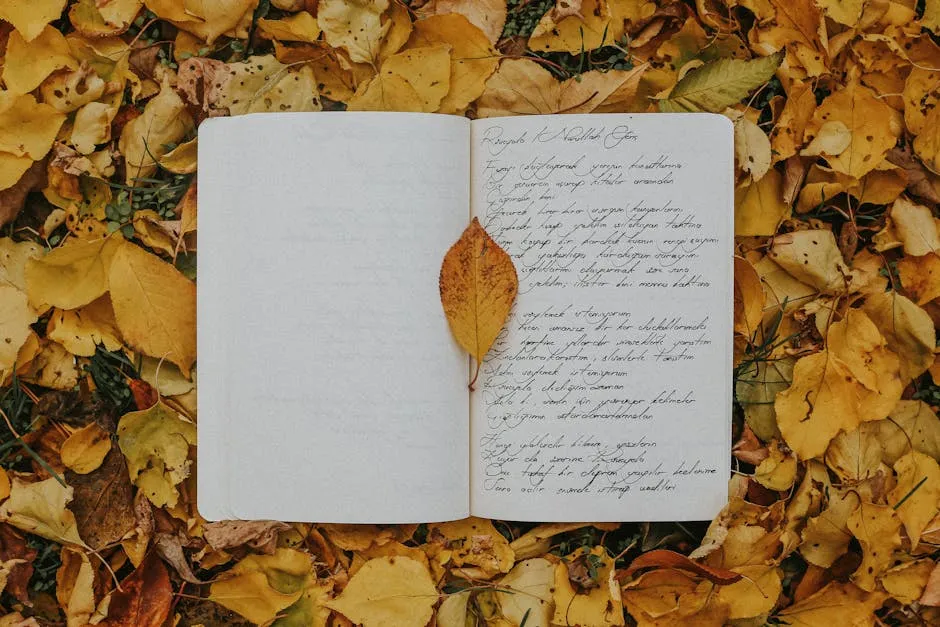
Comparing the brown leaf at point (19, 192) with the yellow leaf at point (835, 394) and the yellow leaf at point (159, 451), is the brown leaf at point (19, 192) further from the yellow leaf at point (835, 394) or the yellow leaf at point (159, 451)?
the yellow leaf at point (835, 394)

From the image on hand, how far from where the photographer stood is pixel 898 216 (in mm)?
660

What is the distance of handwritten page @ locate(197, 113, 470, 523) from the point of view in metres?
0.63

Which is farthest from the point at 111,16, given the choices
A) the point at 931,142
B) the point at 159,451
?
the point at 931,142

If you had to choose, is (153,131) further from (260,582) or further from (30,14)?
(260,582)

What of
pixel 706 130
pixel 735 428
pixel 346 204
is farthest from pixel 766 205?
pixel 346 204

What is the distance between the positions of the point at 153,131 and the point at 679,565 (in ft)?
1.90

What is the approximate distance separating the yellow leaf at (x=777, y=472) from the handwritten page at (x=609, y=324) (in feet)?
0.10

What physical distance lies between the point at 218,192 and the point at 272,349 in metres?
0.14

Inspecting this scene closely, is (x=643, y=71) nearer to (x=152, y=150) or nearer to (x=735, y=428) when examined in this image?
(x=735, y=428)

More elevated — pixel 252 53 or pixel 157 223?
pixel 252 53

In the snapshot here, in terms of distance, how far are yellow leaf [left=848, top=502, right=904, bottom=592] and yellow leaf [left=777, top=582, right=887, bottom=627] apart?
0.06 feet

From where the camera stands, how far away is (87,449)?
662 millimetres

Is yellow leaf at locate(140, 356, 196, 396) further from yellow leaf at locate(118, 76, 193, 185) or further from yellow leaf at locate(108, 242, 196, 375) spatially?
yellow leaf at locate(118, 76, 193, 185)

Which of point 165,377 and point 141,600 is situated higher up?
point 165,377
